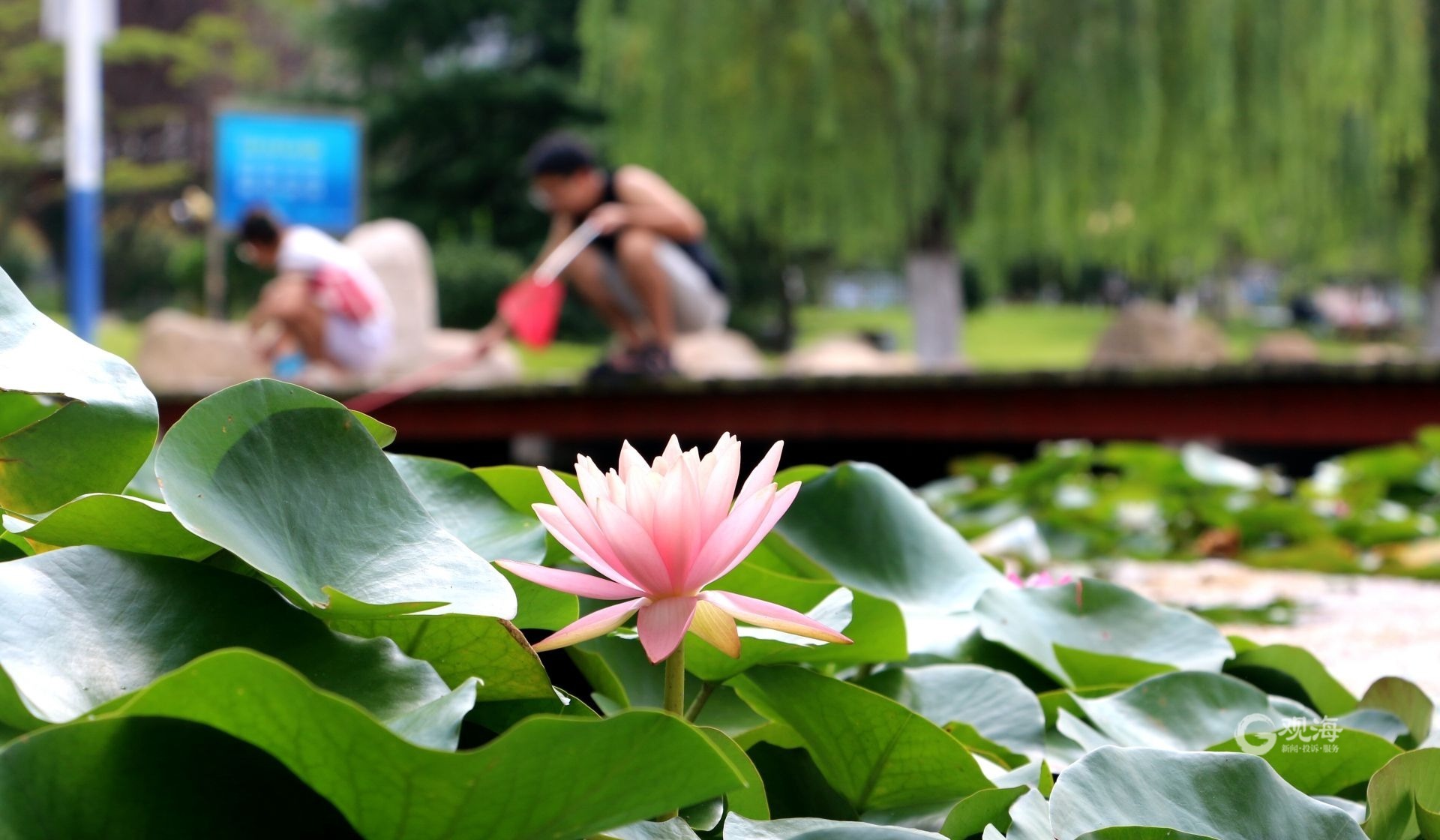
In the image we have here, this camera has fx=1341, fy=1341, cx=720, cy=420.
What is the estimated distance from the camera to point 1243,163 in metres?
8.96

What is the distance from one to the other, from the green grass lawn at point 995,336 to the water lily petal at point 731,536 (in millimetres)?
13476

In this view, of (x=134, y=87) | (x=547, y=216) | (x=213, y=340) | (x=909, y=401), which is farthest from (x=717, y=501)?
(x=134, y=87)

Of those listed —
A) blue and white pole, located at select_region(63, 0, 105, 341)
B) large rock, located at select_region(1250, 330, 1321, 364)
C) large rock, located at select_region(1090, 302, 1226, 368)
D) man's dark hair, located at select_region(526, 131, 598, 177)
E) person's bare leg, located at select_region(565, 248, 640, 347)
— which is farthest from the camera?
large rock, located at select_region(1250, 330, 1321, 364)

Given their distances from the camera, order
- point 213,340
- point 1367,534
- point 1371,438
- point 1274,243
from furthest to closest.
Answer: point 1274,243
point 213,340
point 1371,438
point 1367,534

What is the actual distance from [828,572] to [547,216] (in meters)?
15.1

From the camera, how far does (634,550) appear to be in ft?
1.39

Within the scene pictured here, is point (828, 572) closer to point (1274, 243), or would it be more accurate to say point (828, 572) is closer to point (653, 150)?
point (653, 150)

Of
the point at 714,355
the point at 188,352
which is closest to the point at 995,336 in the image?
the point at 714,355

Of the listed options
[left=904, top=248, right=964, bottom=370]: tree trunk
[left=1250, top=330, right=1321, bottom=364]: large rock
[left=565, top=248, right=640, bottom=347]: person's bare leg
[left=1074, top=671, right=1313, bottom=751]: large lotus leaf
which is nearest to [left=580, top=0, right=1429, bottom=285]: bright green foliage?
[left=904, top=248, right=964, bottom=370]: tree trunk

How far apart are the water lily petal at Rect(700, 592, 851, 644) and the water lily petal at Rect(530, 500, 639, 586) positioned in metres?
0.03

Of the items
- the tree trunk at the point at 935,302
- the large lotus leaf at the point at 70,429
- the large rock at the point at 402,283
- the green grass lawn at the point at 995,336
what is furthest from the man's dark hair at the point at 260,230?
the green grass lawn at the point at 995,336

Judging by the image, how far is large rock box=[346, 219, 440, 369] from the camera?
371 inches

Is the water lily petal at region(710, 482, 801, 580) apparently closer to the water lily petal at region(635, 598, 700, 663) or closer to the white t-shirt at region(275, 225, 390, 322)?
the water lily petal at region(635, 598, 700, 663)

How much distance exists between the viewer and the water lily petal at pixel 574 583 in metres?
0.43
